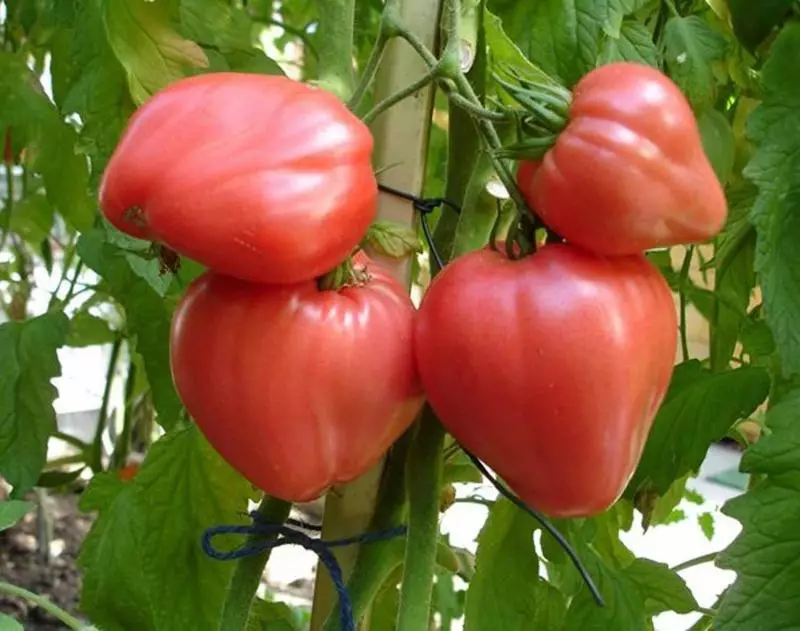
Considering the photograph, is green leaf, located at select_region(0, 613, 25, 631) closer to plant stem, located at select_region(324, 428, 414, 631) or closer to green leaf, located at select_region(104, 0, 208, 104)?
plant stem, located at select_region(324, 428, 414, 631)

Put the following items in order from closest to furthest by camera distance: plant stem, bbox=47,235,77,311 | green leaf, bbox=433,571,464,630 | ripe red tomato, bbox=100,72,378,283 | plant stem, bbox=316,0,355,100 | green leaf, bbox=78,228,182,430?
1. ripe red tomato, bbox=100,72,378,283
2. plant stem, bbox=316,0,355,100
3. green leaf, bbox=78,228,182,430
4. plant stem, bbox=47,235,77,311
5. green leaf, bbox=433,571,464,630

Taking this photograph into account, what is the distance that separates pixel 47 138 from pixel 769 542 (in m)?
0.65

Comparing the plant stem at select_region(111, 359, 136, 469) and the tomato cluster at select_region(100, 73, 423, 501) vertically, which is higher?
the tomato cluster at select_region(100, 73, 423, 501)

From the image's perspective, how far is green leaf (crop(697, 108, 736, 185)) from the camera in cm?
57

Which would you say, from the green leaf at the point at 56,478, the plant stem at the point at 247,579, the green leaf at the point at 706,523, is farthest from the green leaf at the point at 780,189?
the green leaf at the point at 56,478

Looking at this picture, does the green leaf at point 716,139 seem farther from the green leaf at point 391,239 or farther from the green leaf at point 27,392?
the green leaf at point 27,392

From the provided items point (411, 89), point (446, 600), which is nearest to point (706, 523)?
point (446, 600)

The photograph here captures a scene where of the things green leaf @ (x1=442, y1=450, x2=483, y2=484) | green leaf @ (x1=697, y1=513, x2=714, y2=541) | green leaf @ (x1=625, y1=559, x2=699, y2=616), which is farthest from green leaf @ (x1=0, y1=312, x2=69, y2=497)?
green leaf @ (x1=697, y1=513, x2=714, y2=541)

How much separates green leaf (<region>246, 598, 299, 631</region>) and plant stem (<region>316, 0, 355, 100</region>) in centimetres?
33

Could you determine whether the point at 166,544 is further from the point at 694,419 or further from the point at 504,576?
the point at 694,419

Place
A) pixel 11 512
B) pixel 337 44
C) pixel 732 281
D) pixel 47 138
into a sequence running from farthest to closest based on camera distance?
pixel 47 138, pixel 732 281, pixel 11 512, pixel 337 44

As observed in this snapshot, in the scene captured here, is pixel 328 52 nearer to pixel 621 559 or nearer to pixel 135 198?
pixel 135 198

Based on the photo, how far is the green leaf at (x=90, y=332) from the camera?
124 cm

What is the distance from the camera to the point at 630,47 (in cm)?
52
